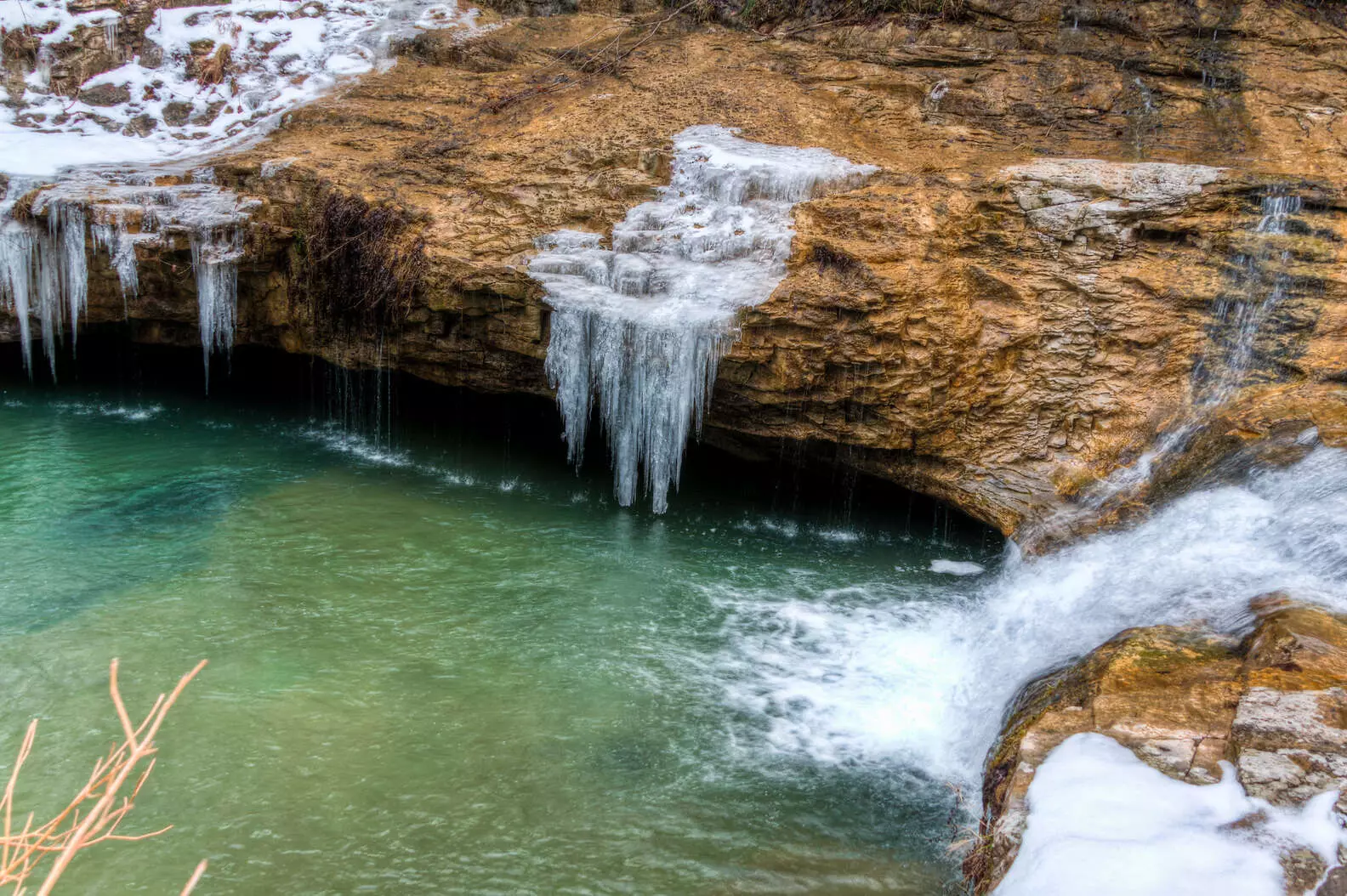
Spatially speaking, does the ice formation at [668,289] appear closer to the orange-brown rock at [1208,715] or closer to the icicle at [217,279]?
the icicle at [217,279]

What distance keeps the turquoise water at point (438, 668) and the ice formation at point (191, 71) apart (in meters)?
3.94

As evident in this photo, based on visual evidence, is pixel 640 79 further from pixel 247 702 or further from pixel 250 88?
pixel 247 702

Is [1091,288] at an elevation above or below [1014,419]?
above

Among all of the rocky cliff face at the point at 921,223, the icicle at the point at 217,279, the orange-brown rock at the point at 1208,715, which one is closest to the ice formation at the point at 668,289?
the rocky cliff face at the point at 921,223

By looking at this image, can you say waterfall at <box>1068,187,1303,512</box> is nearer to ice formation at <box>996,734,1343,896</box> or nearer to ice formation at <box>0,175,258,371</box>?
ice formation at <box>996,734,1343,896</box>

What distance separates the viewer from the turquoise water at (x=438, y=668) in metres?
4.86

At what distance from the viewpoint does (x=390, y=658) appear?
6.59 m

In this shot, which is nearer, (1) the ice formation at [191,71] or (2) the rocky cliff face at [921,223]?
(2) the rocky cliff face at [921,223]

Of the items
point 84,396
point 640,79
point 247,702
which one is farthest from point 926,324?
point 84,396

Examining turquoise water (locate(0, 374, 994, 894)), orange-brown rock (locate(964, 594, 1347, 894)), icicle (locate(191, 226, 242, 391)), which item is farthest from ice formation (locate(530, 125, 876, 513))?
orange-brown rock (locate(964, 594, 1347, 894))

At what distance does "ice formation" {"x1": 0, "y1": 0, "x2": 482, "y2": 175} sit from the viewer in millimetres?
11852

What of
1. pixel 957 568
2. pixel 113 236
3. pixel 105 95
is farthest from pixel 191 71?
pixel 957 568

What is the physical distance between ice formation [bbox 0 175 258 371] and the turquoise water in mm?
1665

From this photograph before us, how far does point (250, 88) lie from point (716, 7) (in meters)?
6.20
